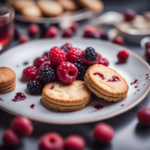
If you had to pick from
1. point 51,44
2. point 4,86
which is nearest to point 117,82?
point 4,86

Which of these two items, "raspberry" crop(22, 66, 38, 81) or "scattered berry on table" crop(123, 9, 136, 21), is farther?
"scattered berry on table" crop(123, 9, 136, 21)

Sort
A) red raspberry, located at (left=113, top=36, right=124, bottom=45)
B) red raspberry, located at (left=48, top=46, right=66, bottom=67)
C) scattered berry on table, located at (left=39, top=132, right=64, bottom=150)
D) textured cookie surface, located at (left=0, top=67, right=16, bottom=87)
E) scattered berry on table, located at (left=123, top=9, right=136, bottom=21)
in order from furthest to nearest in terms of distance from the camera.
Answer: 1. scattered berry on table, located at (left=123, top=9, right=136, bottom=21)
2. red raspberry, located at (left=113, top=36, right=124, bottom=45)
3. red raspberry, located at (left=48, top=46, right=66, bottom=67)
4. textured cookie surface, located at (left=0, top=67, right=16, bottom=87)
5. scattered berry on table, located at (left=39, top=132, right=64, bottom=150)

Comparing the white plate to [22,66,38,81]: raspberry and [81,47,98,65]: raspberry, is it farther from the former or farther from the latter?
[81,47,98,65]: raspberry

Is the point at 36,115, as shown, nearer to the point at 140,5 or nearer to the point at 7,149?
the point at 7,149

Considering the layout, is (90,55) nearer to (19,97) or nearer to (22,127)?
(19,97)

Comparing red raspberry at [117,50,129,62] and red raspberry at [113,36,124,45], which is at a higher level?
red raspberry at [117,50,129,62]

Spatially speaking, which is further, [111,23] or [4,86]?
[111,23]

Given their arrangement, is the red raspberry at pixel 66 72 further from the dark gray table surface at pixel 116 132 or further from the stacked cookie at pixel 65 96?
the dark gray table surface at pixel 116 132

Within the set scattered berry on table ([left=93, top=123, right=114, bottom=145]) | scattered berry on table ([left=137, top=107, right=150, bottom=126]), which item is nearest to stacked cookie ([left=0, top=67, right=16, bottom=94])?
scattered berry on table ([left=93, top=123, right=114, bottom=145])
